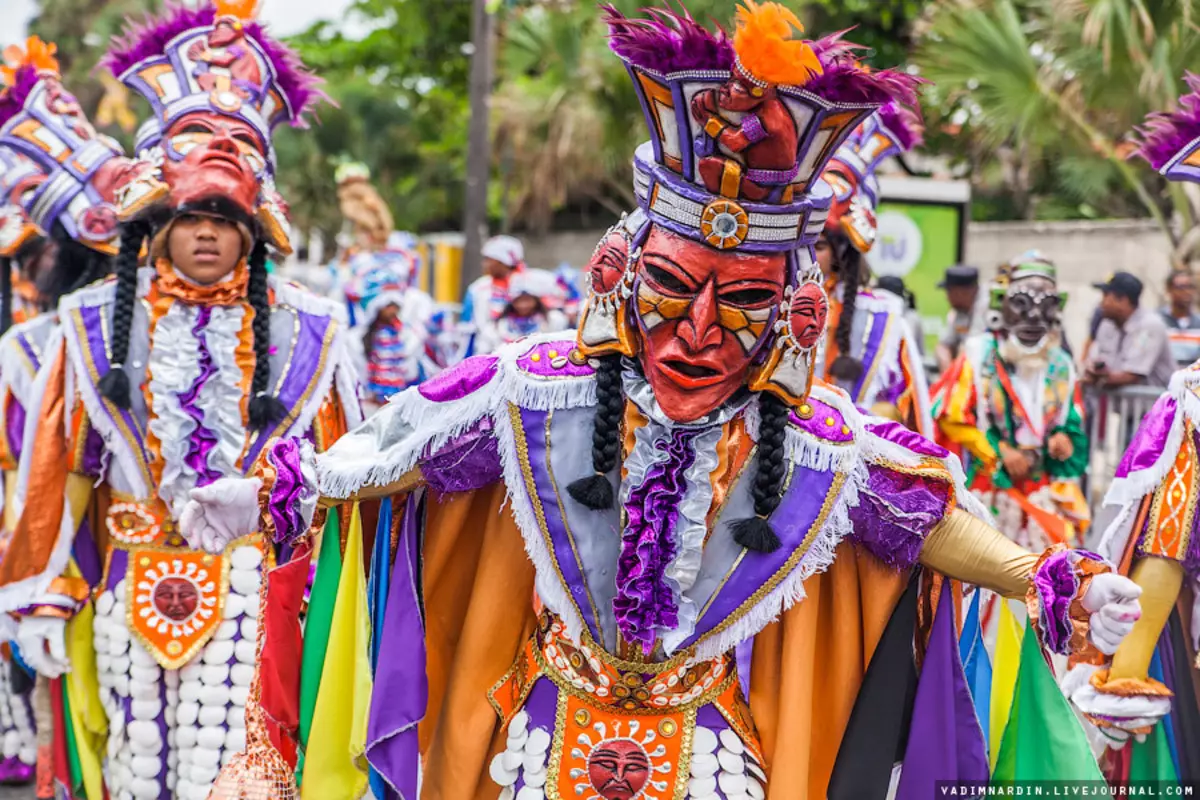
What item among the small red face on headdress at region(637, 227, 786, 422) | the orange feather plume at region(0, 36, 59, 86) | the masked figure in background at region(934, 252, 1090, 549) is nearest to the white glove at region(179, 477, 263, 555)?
the small red face on headdress at region(637, 227, 786, 422)

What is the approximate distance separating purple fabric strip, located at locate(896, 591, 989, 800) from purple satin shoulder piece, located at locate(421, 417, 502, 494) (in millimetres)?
1025

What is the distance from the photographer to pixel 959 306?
1031cm

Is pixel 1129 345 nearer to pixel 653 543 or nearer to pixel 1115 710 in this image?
pixel 1115 710

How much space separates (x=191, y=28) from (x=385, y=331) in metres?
4.92

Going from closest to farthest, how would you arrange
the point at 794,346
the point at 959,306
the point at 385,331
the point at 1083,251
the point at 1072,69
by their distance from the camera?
the point at 794,346 → the point at 385,331 → the point at 959,306 → the point at 1072,69 → the point at 1083,251

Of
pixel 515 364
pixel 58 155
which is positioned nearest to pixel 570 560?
pixel 515 364

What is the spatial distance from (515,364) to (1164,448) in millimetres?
2077

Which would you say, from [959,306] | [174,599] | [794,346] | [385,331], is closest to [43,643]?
[174,599]

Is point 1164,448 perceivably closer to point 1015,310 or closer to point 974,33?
point 1015,310

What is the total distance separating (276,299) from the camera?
4.85m

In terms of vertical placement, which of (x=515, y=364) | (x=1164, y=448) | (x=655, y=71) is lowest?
(x=1164, y=448)

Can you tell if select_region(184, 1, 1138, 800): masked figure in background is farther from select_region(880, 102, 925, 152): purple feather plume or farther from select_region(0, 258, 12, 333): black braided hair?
select_region(0, 258, 12, 333): black braided hair

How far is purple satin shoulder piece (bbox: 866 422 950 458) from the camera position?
319cm

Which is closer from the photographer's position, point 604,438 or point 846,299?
point 604,438
